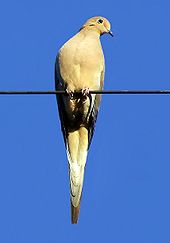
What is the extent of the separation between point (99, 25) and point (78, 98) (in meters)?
1.41

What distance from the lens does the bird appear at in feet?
27.7

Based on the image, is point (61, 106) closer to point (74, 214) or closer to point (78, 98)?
point (78, 98)

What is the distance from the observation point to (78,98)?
8484mm

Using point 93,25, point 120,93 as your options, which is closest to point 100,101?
point 93,25

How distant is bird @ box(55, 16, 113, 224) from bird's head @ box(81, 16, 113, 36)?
1.53 feet

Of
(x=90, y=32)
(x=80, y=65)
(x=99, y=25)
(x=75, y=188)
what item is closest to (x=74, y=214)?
(x=75, y=188)

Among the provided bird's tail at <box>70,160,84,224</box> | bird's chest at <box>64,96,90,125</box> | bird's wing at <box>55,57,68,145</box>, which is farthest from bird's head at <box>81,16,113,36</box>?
bird's tail at <box>70,160,84,224</box>

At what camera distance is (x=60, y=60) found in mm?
8602

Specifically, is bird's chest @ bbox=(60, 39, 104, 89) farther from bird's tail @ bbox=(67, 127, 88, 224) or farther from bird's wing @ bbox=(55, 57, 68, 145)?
bird's tail @ bbox=(67, 127, 88, 224)

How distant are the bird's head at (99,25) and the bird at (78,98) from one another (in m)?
0.47

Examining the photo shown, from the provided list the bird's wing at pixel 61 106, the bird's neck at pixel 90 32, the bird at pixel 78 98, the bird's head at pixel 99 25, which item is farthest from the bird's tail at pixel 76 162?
the bird's head at pixel 99 25

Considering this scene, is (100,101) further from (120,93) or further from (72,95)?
(120,93)

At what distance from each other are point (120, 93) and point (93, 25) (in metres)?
3.20

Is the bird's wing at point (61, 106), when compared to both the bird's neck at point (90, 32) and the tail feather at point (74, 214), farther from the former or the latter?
the tail feather at point (74, 214)
